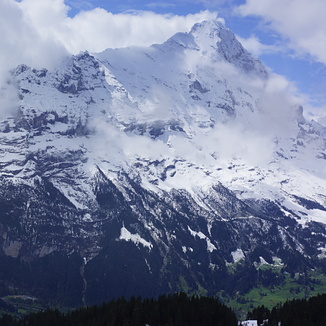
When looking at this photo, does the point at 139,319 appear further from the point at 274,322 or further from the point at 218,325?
the point at 274,322

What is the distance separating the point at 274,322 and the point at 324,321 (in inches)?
719

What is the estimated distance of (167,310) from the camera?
641ft

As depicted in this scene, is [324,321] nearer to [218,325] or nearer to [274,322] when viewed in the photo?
[274,322]

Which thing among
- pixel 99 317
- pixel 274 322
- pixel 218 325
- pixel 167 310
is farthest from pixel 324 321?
pixel 99 317

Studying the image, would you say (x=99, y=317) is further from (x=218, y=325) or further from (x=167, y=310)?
(x=218, y=325)

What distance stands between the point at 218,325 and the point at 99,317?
1588 inches

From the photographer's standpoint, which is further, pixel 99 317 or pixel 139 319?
pixel 99 317

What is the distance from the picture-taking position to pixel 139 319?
185 metres

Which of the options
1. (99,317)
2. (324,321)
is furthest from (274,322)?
(99,317)

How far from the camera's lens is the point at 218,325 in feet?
649

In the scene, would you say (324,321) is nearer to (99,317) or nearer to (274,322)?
(274,322)

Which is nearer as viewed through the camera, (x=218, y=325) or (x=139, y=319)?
(x=139, y=319)

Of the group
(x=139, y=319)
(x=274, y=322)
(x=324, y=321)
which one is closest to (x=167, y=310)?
(x=139, y=319)

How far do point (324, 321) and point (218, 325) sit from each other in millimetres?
35590
